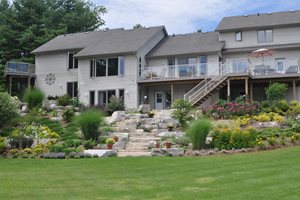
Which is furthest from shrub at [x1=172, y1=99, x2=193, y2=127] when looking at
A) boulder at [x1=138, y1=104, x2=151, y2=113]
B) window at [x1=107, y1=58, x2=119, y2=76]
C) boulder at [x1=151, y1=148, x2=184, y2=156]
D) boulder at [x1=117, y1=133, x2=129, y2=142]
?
window at [x1=107, y1=58, x2=119, y2=76]

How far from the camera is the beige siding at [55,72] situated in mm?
36688

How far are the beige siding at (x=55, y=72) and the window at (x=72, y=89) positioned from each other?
0.87ft

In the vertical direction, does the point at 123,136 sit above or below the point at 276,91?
below

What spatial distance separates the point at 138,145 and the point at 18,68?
20.9 meters

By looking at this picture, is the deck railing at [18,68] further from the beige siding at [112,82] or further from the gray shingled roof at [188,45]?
the gray shingled roof at [188,45]

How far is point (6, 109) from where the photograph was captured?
871 inches

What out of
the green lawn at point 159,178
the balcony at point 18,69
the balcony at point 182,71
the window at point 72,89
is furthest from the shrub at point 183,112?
the balcony at point 18,69

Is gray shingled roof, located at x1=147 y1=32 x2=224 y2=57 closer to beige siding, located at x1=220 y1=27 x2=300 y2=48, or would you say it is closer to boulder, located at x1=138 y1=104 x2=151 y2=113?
beige siding, located at x1=220 y1=27 x2=300 y2=48

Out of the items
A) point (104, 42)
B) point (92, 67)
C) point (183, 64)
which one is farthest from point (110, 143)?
point (104, 42)

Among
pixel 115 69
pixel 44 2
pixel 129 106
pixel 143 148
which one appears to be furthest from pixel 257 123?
pixel 44 2

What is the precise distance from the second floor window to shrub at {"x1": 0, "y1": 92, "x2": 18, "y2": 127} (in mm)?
12047

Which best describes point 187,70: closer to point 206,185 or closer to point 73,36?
point 73,36

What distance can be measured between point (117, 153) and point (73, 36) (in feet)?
83.8

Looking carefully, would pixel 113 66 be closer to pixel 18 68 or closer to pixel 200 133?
pixel 18 68
